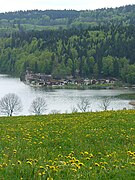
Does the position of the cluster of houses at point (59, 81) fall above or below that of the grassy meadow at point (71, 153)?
above

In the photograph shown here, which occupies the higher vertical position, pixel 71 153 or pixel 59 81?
pixel 59 81

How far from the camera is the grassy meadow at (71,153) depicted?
887 centimetres

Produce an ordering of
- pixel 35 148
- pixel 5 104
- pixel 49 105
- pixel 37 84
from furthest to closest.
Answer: pixel 37 84 → pixel 49 105 → pixel 5 104 → pixel 35 148

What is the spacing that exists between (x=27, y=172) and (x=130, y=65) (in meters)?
185

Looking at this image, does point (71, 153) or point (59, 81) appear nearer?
point (71, 153)

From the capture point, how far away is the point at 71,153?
460 inches

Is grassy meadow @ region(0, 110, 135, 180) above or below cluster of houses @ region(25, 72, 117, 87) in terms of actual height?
below

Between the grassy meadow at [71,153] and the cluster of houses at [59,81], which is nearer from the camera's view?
the grassy meadow at [71,153]

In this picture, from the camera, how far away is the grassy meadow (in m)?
8.87

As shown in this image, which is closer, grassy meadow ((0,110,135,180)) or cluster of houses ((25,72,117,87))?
grassy meadow ((0,110,135,180))

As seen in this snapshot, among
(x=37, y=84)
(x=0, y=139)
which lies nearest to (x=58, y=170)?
(x=0, y=139)

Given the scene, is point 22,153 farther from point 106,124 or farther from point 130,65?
point 130,65

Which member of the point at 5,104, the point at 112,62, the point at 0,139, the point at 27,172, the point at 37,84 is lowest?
the point at 27,172

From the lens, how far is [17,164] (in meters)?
9.66
